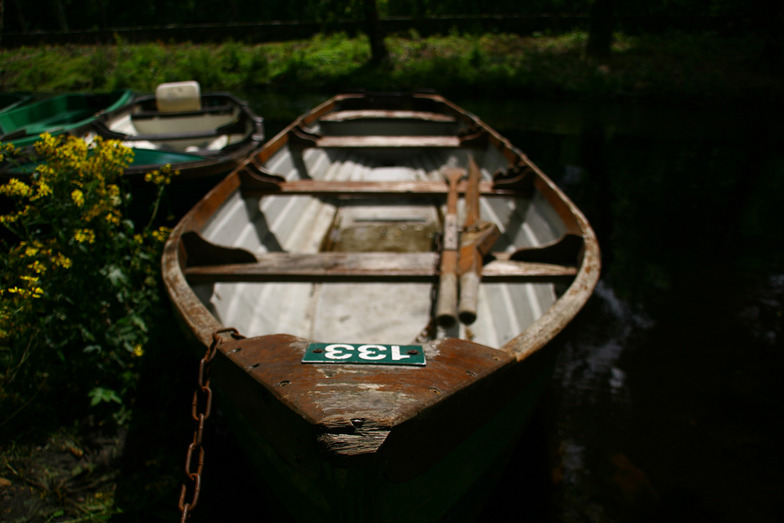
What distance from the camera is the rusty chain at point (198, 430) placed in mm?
1555

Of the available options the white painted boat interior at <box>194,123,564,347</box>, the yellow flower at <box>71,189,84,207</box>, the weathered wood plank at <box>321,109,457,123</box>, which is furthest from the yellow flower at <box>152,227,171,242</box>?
the weathered wood plank at <box>321,109,457,123</box>

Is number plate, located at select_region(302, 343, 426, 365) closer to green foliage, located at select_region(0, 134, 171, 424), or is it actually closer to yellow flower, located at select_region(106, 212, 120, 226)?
green foliage, located at select_region(0, 134, 171, 424)

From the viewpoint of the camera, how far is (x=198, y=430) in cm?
169

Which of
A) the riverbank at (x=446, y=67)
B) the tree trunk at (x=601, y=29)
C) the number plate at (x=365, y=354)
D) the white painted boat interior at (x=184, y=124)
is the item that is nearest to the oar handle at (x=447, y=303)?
the number plate at (x=365, y=354)

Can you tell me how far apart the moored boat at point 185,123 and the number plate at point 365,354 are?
4278mm

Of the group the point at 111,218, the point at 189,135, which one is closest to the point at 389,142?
the point at 189,135

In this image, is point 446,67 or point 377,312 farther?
point 446,67

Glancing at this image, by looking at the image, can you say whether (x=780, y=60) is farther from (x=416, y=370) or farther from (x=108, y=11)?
(x=108, y=11)

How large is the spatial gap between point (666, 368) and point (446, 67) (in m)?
15.2

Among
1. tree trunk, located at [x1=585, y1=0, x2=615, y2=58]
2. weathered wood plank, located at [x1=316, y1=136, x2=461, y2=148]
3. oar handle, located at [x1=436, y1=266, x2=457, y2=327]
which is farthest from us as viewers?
tree trunk, located at [x1=585, y1=0, x2=615, y2=58]

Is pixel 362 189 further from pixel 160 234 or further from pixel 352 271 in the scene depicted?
pixel 160 234

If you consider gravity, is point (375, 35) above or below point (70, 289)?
above

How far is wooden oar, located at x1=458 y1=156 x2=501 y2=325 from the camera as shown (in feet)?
9.01

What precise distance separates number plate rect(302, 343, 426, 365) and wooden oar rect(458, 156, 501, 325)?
0.93 m
